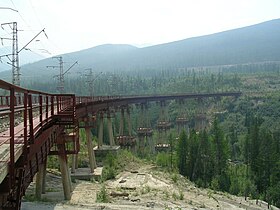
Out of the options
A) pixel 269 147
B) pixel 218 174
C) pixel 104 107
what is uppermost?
pixel 104 107

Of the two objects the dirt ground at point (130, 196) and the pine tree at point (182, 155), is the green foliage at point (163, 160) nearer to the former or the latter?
the pine tree at point (182, 155)

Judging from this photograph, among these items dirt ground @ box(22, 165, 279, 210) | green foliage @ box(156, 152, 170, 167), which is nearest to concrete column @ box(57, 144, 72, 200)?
dirt ground @ box(22, 165, 279, 210)

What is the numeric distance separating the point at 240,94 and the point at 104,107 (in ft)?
207

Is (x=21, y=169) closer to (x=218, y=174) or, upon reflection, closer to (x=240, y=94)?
(x=218, y=174)

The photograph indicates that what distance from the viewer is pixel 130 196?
67.1 ft

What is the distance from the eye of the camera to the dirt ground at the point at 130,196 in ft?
54.5

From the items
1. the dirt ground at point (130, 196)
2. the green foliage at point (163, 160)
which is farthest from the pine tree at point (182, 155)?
the dirt ground at point (130, 196)

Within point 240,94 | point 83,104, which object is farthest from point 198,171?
point 240,94

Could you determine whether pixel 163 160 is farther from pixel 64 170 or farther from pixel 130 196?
pixel 64 170

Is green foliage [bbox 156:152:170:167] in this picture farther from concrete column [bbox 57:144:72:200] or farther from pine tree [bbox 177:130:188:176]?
concrete column [bbox 57:144:72:200]

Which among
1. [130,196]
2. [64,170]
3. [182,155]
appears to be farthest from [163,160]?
[64,170]

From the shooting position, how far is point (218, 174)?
4031 cm

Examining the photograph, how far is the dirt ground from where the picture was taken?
54.5ft

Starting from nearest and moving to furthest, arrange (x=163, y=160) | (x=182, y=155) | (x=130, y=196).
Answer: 1. (x=130, y=196)
2. (x=163, y=160)
3. (x=182, y=155)
